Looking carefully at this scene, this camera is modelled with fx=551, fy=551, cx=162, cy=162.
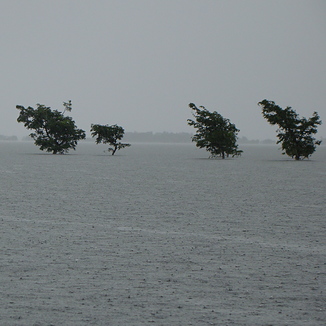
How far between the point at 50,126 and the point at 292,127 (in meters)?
33.1

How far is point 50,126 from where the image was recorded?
7606cm

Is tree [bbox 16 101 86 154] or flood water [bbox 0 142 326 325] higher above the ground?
tree [bbox 16 101 86 154]

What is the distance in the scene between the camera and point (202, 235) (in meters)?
12.6

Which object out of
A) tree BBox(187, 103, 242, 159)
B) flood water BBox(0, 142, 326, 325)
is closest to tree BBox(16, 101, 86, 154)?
tree BBox(187, 103, 242, 159)

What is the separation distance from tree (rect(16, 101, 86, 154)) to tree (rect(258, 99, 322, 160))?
2807 centimetres

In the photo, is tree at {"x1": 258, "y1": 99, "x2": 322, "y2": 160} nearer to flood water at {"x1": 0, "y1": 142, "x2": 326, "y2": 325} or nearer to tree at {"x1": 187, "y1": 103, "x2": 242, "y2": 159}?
tree at {"x1": 187, "y1": 103, "x2": 242, "y2": 159}

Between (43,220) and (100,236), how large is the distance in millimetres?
3093

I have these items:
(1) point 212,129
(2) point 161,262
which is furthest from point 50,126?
(2) point 161,262

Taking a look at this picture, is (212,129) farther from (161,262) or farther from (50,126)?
(161,262)

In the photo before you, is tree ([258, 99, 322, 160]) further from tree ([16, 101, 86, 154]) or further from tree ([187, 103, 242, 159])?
tree ([16, 101, 86, 154])

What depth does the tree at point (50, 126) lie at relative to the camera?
7675cm

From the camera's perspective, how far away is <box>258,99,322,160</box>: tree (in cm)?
6281

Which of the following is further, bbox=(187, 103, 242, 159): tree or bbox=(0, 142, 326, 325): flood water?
bbox=(187, 103, 242, 159): tree

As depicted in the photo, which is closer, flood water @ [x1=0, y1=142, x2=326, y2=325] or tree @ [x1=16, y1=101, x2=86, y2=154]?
flood water @ [x1=0, y1=142, x2=326, y2=325]
